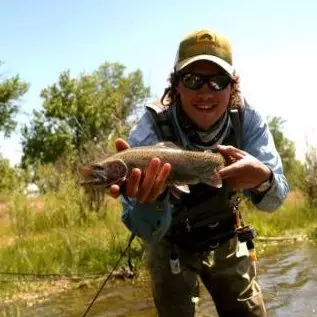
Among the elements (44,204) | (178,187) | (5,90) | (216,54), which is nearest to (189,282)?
(178,187)

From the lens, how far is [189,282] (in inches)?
144

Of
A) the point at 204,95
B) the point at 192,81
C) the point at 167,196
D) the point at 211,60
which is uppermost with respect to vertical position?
the point at 211,60

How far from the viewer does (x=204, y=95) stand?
11.3ft

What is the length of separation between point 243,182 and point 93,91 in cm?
5010

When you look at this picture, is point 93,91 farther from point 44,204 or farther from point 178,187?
point 178,187

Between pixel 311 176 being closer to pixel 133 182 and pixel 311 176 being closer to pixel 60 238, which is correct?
pixel 60 238

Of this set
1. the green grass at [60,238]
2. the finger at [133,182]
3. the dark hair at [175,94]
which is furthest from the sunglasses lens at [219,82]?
the green grass at [60,238]

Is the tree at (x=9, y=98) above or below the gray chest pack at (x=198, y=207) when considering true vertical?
above

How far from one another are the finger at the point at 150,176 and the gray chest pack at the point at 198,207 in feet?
1.80

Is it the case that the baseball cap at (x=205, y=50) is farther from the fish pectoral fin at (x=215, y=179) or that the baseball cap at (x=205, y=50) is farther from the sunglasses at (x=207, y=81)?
the fish pectoral fin at (x=215, y=179)

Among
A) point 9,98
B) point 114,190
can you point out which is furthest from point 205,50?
point 9,98

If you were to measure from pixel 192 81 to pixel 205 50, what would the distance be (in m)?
0.22

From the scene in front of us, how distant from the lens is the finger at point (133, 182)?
293 centimetres

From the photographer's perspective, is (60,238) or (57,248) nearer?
(57,248)
